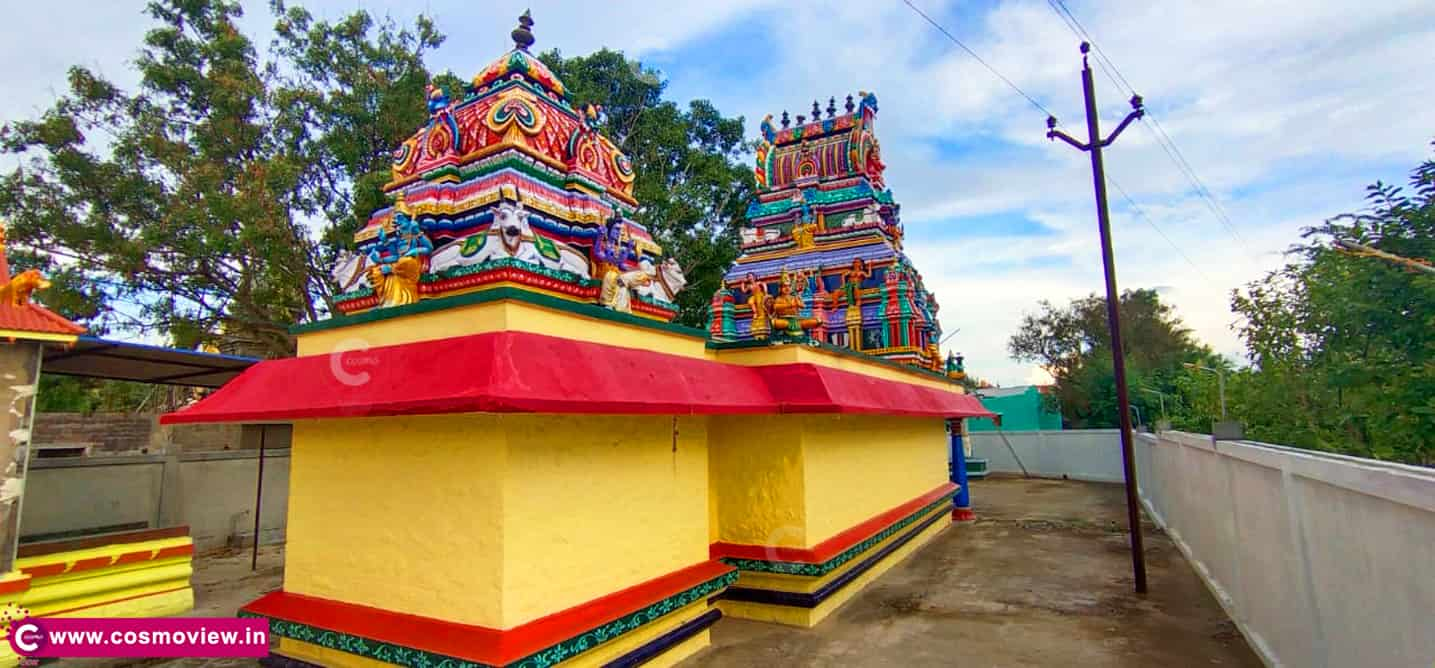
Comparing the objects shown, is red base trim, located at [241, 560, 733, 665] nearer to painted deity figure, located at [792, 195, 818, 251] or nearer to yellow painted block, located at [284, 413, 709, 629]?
yellow painted block, located at [284, 413, 709, 629]

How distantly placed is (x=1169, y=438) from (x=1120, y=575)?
346cm

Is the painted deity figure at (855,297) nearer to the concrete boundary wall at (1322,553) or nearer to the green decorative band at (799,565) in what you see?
the green decorative band at (799,565)

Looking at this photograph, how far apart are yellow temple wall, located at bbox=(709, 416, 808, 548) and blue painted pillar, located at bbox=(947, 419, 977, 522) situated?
9135 millimetres

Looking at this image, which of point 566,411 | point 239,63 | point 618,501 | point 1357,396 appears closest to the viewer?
point 566,411

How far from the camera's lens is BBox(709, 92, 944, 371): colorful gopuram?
44.3 feet

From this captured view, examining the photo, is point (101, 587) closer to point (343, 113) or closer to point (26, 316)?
point (26, 316)

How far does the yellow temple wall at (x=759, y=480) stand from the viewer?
7.66 metres

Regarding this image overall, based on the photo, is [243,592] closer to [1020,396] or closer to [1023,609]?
[1023,609]

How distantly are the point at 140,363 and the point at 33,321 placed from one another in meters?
2.13

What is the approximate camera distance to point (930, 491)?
13.4 meters

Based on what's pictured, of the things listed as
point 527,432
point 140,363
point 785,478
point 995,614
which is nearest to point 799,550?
point 785,478

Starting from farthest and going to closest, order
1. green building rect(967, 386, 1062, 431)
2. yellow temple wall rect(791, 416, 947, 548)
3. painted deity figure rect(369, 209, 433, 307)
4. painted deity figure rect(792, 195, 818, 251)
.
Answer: green building rect(967, 386, 1062, 431) < painted deity figure rect(792, 195, 818, 251) < yellow temple wall rect(791, 416, 947, 548) < painted deity figure rect(369, 209, 433, 307)

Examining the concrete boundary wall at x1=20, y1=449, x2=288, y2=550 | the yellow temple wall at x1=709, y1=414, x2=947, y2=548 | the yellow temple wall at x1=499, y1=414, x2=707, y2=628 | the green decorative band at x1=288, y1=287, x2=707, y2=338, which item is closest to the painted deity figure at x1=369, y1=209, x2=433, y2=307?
the green decorative band at x1=288, y1=287, x2=707, y2=338

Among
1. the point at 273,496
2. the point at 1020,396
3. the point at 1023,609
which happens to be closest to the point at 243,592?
the point at 273,496
